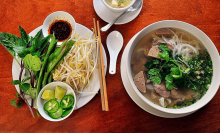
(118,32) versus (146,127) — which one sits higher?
(118,32)

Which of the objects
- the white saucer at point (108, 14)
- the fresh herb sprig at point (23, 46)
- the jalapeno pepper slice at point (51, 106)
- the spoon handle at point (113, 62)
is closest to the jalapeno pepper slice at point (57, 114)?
the jalapeno pepper slice at point (51, 106)

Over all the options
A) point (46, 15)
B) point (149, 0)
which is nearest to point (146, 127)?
point (149, 0)

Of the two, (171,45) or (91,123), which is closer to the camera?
(171,45)

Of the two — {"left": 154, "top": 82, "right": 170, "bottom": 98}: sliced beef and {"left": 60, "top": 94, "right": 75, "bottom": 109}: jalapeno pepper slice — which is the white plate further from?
{"left": 154, "top": 82, "right": 170, "bottom": 98}: sliced beef

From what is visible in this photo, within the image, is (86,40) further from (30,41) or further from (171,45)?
(171,45)

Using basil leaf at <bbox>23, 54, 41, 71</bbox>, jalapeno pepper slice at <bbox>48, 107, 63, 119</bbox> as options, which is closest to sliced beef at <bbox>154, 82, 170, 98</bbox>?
jalapeno pepper slice at <bbox>48, 107, 63, 119</bbox>

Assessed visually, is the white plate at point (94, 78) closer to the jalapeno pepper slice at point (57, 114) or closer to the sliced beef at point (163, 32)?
the jalapeno pepper slice at point (57, 114)
